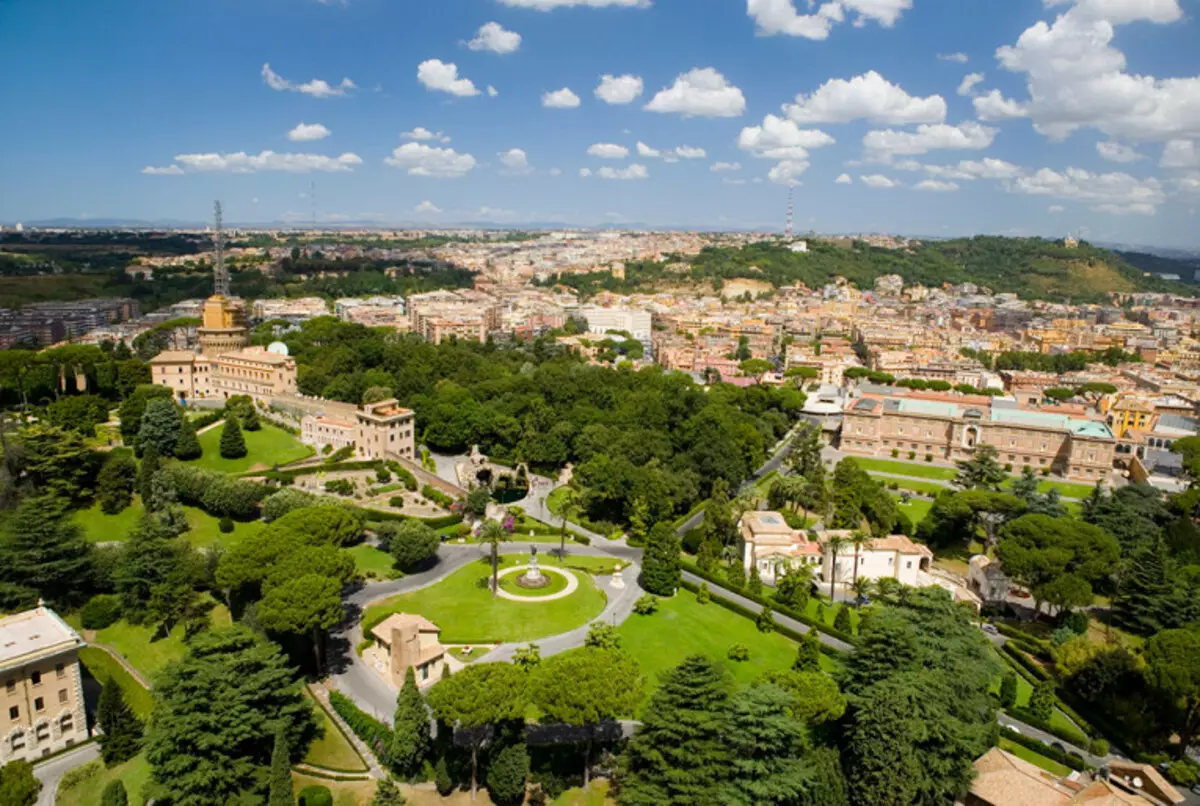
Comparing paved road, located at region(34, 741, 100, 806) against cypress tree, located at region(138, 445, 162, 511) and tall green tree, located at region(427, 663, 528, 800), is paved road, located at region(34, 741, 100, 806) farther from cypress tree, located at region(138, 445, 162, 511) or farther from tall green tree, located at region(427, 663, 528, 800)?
cypress tree, located at region(138, 445, 162, 511)

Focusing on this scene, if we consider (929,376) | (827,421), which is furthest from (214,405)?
(929,376)

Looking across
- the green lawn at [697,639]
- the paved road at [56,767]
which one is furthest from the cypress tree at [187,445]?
the green lawn at [697,639]

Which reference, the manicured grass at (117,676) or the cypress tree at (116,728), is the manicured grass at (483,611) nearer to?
the manicured grass at (117,676)

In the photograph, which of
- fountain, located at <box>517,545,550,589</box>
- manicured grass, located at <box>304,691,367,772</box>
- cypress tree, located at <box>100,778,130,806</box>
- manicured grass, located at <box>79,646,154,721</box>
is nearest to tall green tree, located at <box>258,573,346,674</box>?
manicured grass, located at <box>304,691,367,772</box>

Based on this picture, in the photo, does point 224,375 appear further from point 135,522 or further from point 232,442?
point 135,522

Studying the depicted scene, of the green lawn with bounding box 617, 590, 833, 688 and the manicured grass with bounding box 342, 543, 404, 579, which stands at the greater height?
the manicured grass with bounding box 342, 543, 404, 579
